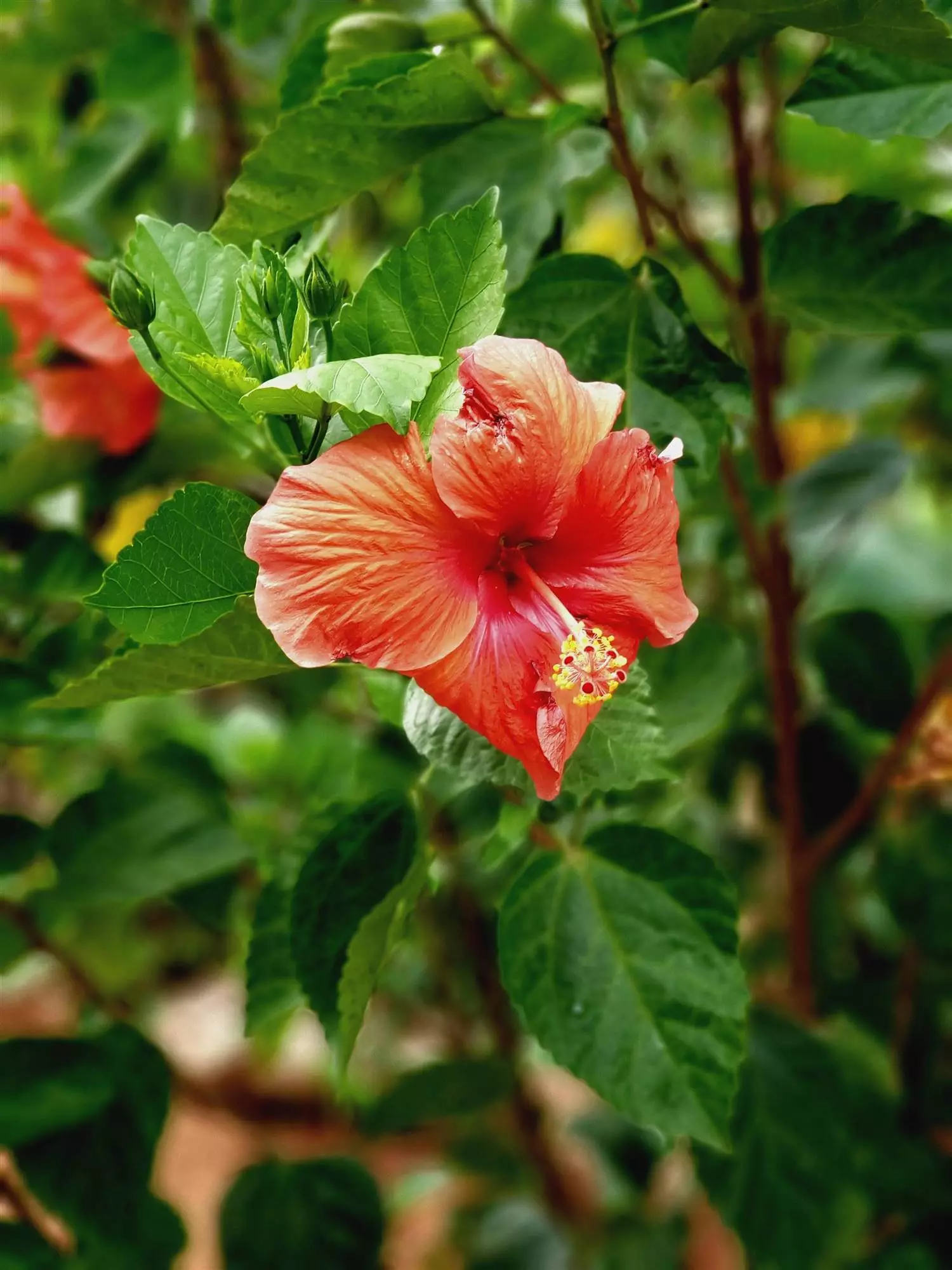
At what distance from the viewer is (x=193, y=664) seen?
0.46 m

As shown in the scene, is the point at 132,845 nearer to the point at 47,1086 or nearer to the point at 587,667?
the point at 47,1086

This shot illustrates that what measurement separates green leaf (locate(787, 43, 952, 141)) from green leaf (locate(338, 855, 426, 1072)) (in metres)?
0.43

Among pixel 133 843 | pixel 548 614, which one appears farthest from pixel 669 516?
pixel 133 843

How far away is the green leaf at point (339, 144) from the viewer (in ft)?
1.73

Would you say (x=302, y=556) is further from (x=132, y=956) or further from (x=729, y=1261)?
(x=729, y=1261)

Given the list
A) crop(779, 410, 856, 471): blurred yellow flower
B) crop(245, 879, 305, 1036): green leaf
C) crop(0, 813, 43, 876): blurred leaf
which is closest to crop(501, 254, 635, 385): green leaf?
crop(245, 879, 305, 1036): green leaf

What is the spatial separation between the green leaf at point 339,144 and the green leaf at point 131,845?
39 centimetres

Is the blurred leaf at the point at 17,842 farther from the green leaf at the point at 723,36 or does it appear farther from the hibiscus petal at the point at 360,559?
the green leaf at the point at 723,36

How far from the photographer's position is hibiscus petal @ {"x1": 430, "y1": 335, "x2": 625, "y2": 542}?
0.40m

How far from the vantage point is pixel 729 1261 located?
1248 millimetres

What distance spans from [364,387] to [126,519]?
0.79 metres

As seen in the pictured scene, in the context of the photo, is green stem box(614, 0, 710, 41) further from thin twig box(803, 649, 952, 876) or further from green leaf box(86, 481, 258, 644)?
thin twig box(803, 649, 952, 876)

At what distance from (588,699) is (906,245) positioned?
33cm

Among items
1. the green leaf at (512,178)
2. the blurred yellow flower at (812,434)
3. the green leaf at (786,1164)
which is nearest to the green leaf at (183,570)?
the green leaf at (512,178)
